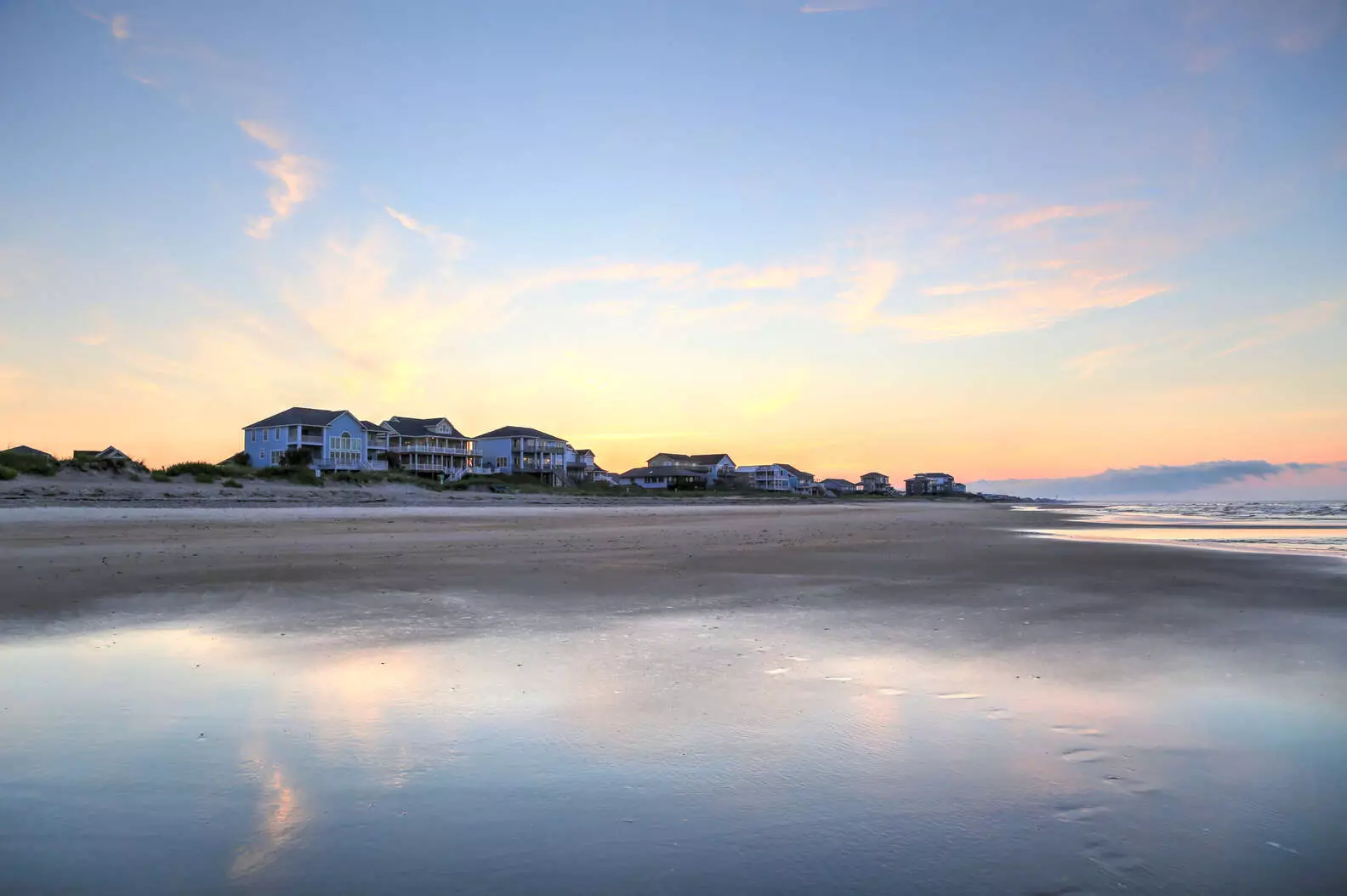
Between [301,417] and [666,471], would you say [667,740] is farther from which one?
[666,471]

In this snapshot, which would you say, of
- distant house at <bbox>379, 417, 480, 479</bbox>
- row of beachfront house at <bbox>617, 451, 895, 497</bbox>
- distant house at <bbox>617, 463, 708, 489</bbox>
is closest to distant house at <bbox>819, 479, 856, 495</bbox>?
row of beachfront house at <bbox>617, 451, 895, 497</bbox>

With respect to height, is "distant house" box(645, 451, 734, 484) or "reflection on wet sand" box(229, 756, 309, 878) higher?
"distant house" box(645, 451, 734, 484)

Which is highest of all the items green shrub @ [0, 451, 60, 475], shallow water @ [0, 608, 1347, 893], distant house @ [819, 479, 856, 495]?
green shrub @ [0, 451, 60, 475]

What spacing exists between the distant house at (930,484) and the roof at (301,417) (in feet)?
450

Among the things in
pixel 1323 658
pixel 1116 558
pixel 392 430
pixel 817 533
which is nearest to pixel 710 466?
pixel 392 430

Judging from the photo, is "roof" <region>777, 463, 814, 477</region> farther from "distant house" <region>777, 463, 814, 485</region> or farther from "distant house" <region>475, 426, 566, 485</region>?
"distant house" <region>475, 426, 566, 485</region>

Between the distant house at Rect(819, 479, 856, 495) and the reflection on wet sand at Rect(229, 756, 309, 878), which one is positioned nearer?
the reflection on wet sand at Rect(229, 756, 309, 878)

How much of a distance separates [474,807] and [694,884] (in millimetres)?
1272

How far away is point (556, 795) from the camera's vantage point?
3871 millimetres

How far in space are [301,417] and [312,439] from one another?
2230mm

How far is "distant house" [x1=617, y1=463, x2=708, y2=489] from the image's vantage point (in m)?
115

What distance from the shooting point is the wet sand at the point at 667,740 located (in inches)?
125

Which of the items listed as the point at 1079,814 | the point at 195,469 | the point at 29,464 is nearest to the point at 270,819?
the point at 1079,814

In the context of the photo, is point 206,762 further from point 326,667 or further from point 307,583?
point 307,583
